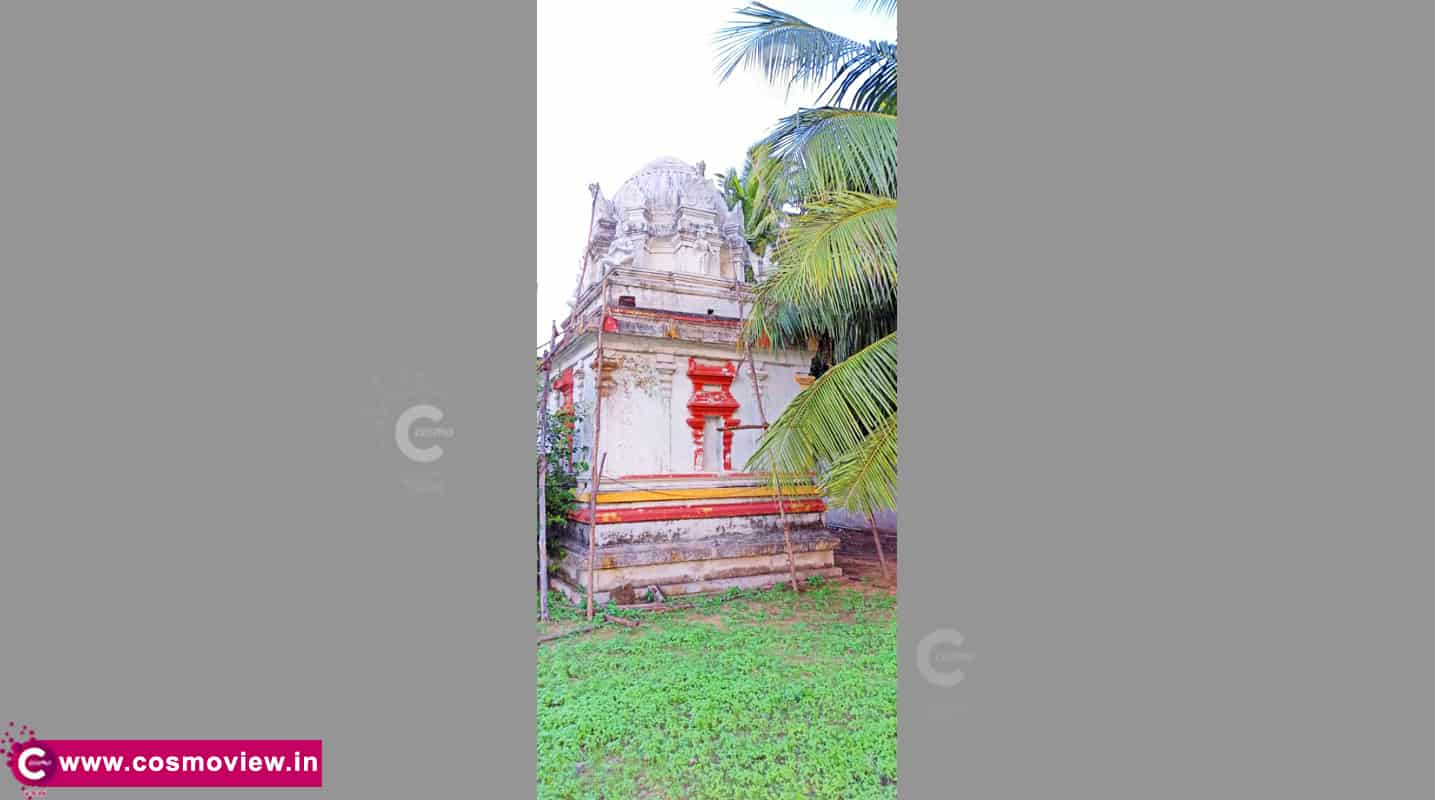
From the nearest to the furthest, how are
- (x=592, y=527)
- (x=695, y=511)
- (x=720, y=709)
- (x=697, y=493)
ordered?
1. (x=720, y=709)
2. (x=592, y=527)
3. (x=695, y=511)
4. (x=697, y=493)

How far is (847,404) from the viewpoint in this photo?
9.85 ft

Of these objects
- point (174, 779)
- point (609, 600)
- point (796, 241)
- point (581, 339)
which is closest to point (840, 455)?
point (796, 241)

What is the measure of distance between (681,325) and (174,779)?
4.98m

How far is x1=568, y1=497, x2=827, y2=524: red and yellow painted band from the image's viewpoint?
17.5 feet

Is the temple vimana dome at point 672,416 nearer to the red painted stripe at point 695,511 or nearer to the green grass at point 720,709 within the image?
the red painted stripe at point 695,511

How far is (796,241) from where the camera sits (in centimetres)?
295

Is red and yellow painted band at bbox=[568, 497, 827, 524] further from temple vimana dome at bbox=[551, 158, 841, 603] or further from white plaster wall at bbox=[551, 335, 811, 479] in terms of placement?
white plaster wall at bbox=[551, 335, 811, 479]

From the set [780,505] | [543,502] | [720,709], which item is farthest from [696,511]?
[720,709]

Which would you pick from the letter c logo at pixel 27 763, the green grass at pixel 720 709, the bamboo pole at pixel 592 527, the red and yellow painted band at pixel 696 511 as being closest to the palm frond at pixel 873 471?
the green grass at pixel 720 709

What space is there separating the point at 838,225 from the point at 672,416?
333 centimetres

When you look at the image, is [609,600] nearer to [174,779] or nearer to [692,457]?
[692,457]

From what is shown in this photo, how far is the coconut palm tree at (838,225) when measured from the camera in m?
2.75

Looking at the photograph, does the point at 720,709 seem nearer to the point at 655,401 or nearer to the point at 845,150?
the point at 845,150

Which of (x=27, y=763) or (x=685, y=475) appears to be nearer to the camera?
(x=27, y=763)
